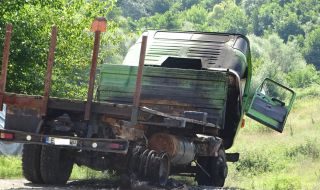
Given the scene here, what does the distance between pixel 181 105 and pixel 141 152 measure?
1.71 m

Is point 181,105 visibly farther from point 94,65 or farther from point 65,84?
point 65,84

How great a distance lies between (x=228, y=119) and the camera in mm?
15883

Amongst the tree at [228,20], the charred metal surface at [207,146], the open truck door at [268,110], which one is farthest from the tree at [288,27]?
the charred metal surface at [207,146]

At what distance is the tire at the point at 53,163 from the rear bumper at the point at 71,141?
3.35 feet

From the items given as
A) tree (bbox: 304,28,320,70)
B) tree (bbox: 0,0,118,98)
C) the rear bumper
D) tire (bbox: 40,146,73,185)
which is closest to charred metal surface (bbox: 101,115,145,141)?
the rear bumper

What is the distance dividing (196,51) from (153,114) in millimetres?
4200

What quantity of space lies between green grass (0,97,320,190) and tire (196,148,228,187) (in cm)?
117

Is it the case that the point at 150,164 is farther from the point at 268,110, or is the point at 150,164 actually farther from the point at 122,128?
the point at 268,110

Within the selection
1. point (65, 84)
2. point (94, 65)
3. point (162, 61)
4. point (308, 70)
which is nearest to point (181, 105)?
point (162, 61)

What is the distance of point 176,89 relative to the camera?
1428cm

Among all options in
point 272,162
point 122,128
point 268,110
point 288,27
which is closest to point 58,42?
point 272,162

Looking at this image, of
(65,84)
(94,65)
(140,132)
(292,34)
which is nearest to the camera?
(94,65)

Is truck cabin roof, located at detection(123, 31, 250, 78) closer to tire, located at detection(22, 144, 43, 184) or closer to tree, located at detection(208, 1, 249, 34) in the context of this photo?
tire, located at detection(22, 144, 43, 184)

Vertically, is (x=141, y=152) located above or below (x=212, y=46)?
below
